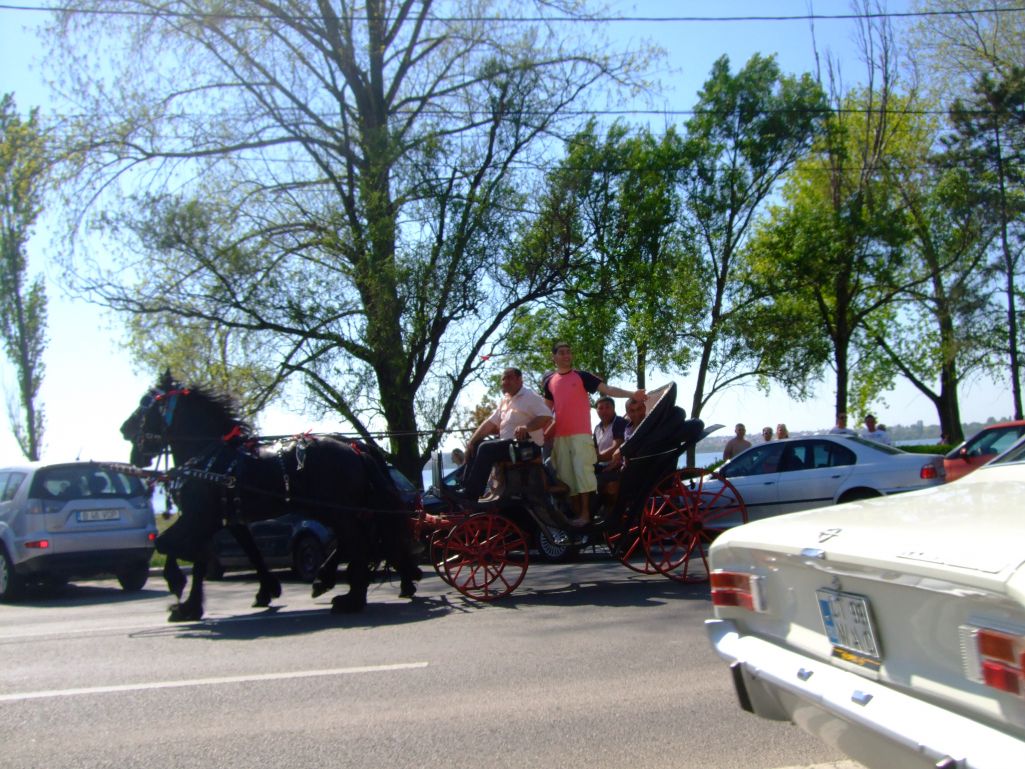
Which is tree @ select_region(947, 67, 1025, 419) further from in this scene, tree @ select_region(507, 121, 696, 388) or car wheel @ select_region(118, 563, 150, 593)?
car wheel @ select_region(118, 563, 150, 593)

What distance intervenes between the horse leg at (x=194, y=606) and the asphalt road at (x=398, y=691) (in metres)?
0.14

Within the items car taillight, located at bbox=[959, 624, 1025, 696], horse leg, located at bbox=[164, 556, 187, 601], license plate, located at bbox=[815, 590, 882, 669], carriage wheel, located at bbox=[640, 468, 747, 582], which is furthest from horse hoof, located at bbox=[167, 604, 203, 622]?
car taillight, located at bbox=[959, 624, 1025, 696]

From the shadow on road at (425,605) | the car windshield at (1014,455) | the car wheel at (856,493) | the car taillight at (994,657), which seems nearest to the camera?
the car taillight at (994,657)

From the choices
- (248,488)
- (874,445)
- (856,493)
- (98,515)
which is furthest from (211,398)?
(874,445)

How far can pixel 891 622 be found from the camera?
Result: 3.22 metres

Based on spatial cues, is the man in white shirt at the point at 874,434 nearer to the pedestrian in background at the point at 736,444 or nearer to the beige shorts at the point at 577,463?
the pedestrian in background at the point at 736,444

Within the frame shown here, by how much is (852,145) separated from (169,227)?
69.2 feet

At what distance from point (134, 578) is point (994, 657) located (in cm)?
1153

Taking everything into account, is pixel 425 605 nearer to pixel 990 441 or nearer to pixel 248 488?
pixel 248 488

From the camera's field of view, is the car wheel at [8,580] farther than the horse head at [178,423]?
Yes

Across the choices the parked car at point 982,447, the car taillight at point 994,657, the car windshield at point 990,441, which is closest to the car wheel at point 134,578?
the parked car at point 982,447

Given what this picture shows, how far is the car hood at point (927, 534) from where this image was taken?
9.51 feet

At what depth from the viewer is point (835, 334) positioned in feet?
92.9

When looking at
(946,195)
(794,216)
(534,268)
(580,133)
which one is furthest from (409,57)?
(946,195)
